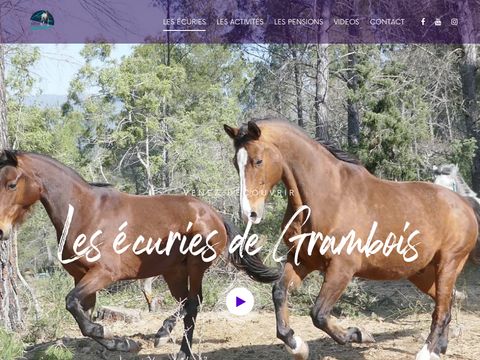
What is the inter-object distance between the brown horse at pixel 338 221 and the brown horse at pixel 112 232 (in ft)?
4.10

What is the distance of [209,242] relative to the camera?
20.5ft

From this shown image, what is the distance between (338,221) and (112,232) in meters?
2.11

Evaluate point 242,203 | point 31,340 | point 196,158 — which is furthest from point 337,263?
point 196,158

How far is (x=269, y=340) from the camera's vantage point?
6.68 m

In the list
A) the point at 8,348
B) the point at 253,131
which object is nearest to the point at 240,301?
the point at 253,131

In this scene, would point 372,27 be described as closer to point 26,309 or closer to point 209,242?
point 209,242

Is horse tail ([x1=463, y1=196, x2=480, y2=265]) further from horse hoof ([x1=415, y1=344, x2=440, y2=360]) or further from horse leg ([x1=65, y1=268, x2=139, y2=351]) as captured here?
horse leg ([x1=65, y1=268, x2=139, y2=351])

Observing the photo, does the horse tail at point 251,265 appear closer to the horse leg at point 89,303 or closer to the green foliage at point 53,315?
the horse leg at point 89,303

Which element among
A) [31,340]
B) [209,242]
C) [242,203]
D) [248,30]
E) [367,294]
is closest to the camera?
[242,203]

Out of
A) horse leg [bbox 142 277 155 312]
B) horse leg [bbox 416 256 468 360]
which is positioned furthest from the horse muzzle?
horse leg [bbox 142 277 155 312]

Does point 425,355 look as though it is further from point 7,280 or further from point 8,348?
point 7,280

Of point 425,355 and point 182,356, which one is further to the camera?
point 182,356

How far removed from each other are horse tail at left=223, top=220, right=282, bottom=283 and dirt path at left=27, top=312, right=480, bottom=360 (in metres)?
0.73

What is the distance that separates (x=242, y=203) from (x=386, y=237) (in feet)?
4.45
